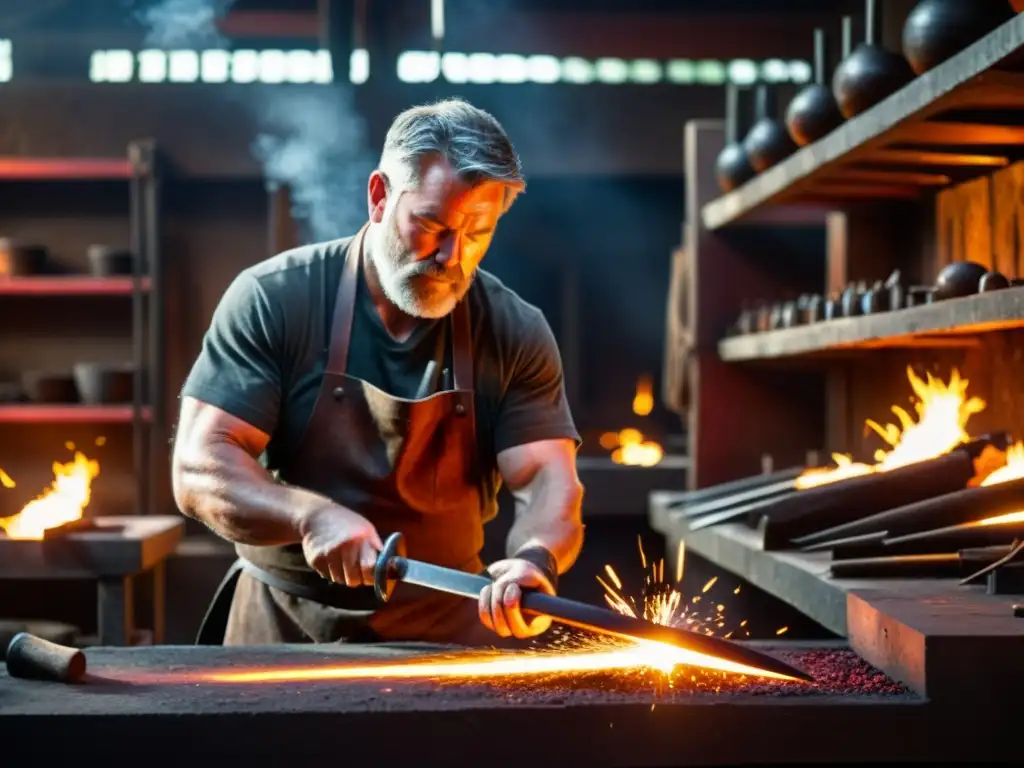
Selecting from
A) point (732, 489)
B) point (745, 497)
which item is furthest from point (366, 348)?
point (732, 489)

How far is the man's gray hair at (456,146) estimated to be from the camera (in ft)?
8.86

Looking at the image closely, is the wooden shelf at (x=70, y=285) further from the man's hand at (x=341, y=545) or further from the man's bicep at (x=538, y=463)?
the man's hand at (x=341, y=545)

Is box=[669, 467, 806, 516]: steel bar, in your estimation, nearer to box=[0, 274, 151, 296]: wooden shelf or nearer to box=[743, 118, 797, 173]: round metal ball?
box=[743, 118, 797, 173]: round metal ball

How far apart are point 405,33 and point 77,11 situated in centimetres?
258

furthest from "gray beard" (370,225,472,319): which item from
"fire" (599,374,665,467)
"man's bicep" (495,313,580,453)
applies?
"fire" (599,374,665,467)

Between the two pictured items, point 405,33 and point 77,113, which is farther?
point 405,33

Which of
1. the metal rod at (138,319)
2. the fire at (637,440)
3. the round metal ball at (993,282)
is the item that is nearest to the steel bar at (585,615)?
the round metal ball at (993,282)

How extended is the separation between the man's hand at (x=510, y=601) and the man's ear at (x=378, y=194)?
Answer: 2.98ft

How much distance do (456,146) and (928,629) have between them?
134 cm

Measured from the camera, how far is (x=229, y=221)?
26.4 ft

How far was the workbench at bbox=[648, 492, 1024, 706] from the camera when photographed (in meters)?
2.00

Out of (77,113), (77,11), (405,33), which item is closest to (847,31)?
(405,33)

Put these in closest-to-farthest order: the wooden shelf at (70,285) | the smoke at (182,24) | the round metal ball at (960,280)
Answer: the round metal ball at (960,280) → the wooden shelf at (70,285) → the smoke at (182,24)

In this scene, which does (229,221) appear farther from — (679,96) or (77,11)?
(679,96)
